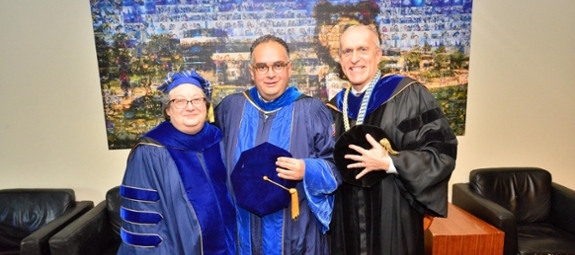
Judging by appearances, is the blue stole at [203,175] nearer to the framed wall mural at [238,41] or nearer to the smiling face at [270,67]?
the smiling face at [270,67]

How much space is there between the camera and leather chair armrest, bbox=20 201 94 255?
2260 mm

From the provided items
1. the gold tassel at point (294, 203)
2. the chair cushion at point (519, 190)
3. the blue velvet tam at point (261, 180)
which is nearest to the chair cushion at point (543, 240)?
the chair cushion at point (519, 190)

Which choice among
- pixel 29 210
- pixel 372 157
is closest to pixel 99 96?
pixel 29 210

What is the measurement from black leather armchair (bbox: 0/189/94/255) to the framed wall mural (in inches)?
23.4

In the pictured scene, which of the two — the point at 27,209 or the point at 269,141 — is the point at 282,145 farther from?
the point at 27,209

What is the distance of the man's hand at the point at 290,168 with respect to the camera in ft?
4.78

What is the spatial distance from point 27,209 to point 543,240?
4.21 meters

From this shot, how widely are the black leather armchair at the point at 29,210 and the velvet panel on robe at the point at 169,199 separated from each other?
68.2 inches

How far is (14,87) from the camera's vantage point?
113 inches

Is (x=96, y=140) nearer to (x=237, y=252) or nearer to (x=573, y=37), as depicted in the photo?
(x=237, y=252)

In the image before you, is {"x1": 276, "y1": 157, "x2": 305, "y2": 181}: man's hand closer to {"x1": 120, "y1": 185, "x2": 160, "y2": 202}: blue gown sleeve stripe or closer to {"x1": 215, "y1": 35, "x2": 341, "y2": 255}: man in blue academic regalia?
{"x1": 215, "y1": 35, "x2": 341, "y2": 255}: man in blue academic regalia

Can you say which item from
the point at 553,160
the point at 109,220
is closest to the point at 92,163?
the point at 109,220

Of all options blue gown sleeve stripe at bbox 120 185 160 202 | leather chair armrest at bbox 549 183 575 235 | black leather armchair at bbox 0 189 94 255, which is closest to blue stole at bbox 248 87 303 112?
blue gown sleeve stripe at bbox 120 185 160 202

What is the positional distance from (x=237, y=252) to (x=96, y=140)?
6.72 ft
